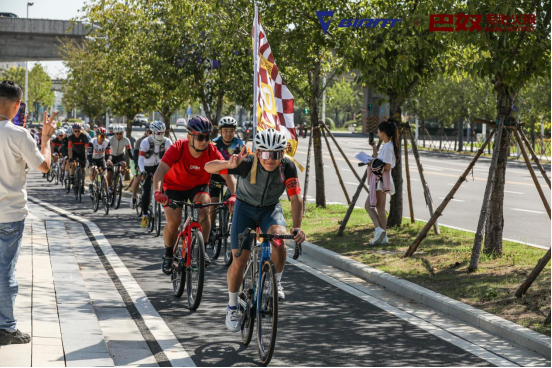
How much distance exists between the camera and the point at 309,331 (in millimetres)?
7453

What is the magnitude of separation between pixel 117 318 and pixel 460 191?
18046 mm

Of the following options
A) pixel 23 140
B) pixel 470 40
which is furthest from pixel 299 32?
pixel 23 140

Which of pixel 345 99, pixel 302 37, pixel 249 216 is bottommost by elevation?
pixel 249 216

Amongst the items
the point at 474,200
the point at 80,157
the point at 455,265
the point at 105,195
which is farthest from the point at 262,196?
the point at 474,200

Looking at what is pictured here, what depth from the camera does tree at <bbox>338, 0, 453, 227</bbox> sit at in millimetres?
11938

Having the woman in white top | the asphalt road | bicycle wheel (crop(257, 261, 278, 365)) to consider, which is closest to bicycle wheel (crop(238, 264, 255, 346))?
bicycle wheel (crop(257, 261, 278, 365))

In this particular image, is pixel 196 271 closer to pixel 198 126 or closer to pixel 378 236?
pixel 198 126

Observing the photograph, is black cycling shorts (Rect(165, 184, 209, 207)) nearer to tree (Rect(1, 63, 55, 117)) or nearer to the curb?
the curb

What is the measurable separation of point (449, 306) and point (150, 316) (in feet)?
9.75

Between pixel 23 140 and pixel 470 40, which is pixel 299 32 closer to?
pixel 470 40

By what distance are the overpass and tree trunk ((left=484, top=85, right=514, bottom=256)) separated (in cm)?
4642

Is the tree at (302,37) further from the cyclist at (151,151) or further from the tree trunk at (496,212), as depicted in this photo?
the tree trunk at (496,212)

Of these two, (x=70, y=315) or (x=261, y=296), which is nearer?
(x=261, y=296)

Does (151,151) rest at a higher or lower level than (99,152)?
higher
